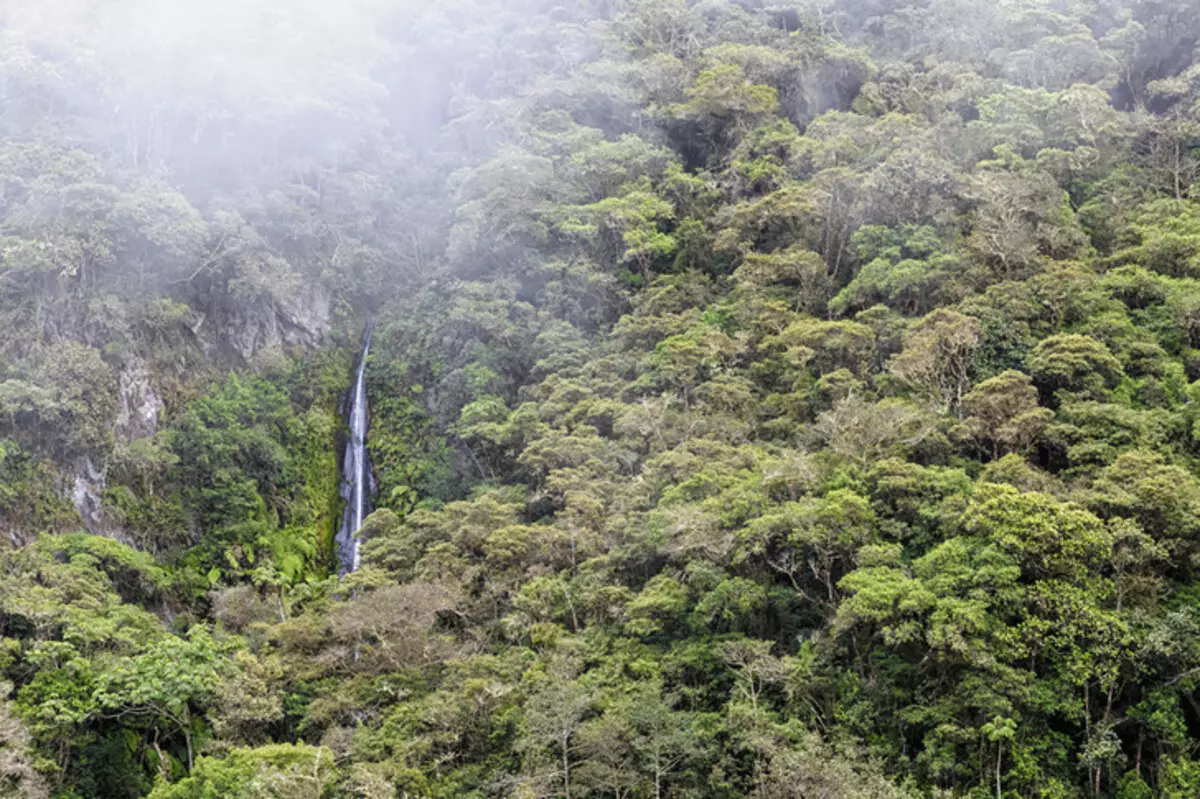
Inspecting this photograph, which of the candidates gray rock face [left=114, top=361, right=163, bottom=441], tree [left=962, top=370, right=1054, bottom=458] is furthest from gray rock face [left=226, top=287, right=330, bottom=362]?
tree [left=962, top=370, right=1054, bottom=458]

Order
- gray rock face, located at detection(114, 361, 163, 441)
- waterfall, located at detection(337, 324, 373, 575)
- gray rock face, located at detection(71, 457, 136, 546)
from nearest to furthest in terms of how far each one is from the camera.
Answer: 1. gray rock face, located at detection(71, 457, 136, 546)
2. gray rock face, located at detection(114, 361, 163, 441)
3. waterfall, located at detection(337, 324, 373, 575)

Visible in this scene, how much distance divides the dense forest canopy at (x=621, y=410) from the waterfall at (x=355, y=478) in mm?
460

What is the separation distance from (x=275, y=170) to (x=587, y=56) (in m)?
15.7

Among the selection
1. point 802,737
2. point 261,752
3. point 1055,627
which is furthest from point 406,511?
point 1055,627

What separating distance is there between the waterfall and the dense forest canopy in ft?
1.51

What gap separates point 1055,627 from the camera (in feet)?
48.3

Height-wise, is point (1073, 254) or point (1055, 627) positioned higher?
point (1073, 254)

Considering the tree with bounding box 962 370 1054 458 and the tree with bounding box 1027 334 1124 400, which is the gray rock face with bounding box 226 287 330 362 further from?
the tree with bounding box 1027 334 1124 400

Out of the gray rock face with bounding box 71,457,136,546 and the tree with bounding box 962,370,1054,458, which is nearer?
the tree with bounding box 962,370,1054,458

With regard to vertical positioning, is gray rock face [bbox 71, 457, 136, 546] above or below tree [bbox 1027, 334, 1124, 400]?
below

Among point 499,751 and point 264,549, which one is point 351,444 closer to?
point 264,549

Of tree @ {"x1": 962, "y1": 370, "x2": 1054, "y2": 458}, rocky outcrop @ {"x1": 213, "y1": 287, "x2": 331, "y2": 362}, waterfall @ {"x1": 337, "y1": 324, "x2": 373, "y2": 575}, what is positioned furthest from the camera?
rocky outcrop @ {"x1": 213, "y1": 287, "x2": 331, "y2": 362}

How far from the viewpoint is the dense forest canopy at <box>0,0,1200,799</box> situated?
15.7m

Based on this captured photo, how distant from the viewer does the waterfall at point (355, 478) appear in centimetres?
3200
